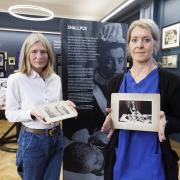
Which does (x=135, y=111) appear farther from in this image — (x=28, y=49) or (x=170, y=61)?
(x=170, y=61)

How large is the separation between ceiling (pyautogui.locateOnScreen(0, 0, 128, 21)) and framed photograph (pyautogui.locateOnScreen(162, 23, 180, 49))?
5.72 feet

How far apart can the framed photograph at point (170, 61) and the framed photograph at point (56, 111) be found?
3.84 meters

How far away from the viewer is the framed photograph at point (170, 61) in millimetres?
5000

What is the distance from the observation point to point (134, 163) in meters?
1.34

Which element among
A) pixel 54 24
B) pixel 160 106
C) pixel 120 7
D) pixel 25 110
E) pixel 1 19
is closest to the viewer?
pixel 160 106

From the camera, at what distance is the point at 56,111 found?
1643 millimetres

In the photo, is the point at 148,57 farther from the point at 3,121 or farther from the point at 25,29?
the point at 25,29

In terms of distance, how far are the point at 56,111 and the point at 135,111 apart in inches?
22.5

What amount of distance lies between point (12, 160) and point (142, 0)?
4.61 m

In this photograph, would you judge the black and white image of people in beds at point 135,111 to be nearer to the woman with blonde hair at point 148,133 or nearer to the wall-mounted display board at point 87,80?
the woman with blonde hair at point 148,133

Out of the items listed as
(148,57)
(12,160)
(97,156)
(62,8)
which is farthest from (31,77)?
(62,8)

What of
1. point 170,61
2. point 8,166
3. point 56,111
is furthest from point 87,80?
point 170,61

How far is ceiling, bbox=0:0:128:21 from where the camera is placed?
22.6ft

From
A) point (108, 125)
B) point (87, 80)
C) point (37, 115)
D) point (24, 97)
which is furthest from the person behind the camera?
point (87, 80)
